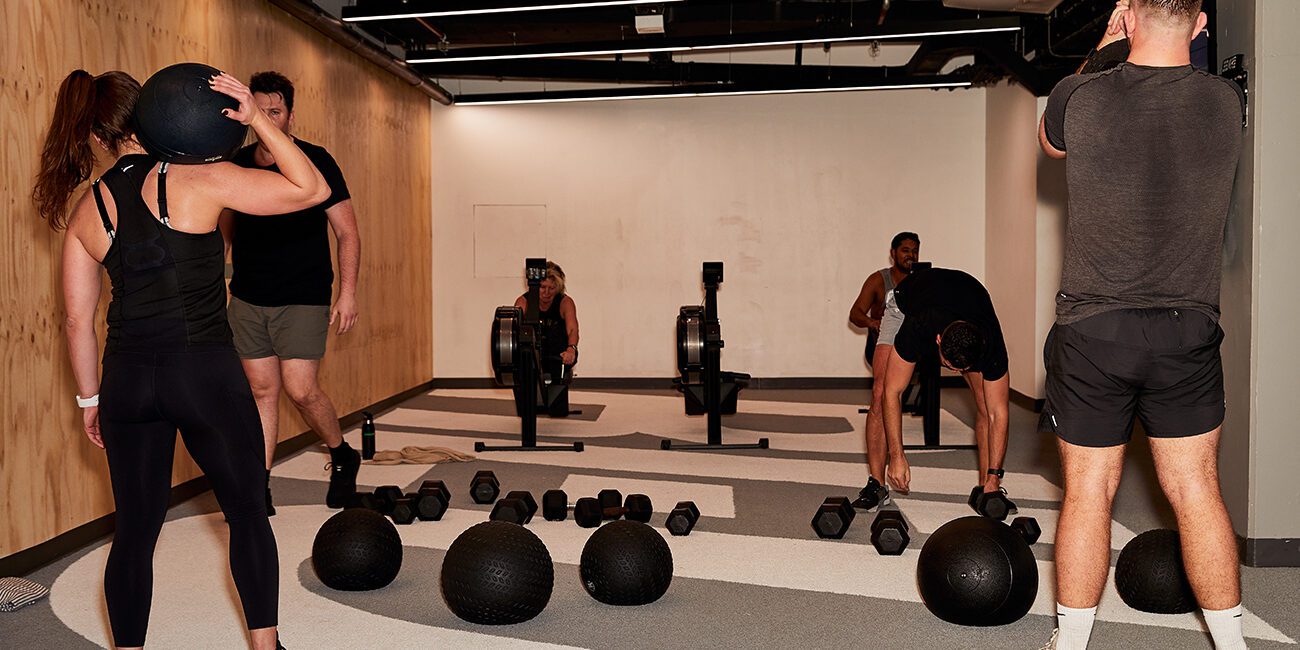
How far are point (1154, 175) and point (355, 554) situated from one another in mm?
2649

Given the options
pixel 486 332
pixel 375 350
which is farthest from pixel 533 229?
pixel 375 350

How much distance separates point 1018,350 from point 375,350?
17.3ft

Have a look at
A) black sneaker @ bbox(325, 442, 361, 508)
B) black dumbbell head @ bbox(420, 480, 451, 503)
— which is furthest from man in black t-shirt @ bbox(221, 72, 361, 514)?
black dumbbell head @ bbox(420, 480, 451, 503)

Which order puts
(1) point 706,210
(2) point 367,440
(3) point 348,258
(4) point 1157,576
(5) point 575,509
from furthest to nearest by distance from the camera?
(1) point 706,210 → (2) point 367,440 → (5) point 575,509 → (3) point 348,258 → (4) point 1157,576

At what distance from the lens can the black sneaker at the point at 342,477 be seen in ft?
17.0

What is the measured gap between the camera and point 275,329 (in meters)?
4.52

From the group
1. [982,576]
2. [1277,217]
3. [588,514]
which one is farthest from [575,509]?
[1277,217]

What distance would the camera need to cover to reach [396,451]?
6898 millimetres

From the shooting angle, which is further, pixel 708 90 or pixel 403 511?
pixel 708 90

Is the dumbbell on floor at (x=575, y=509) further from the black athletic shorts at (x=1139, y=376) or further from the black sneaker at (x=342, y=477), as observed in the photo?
the black athletic shorts at (x=1139, y=376)

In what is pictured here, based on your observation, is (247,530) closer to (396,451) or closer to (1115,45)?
(1115,45)

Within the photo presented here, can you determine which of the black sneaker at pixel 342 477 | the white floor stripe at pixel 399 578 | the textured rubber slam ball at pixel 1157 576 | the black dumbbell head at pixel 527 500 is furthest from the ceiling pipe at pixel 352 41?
the textured rubber slam ball at pixel 1157 576

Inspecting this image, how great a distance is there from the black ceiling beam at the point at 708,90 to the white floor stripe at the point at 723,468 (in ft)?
12.6

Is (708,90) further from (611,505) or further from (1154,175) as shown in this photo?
(1154,175)
